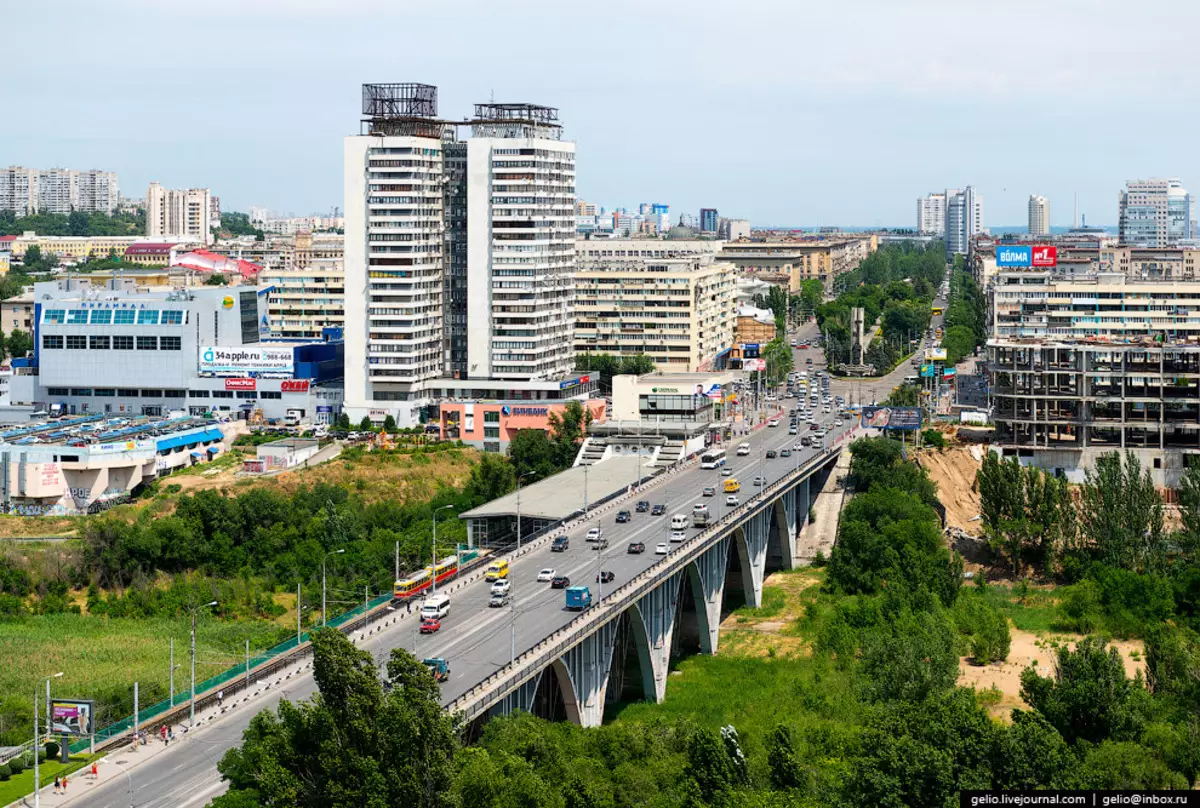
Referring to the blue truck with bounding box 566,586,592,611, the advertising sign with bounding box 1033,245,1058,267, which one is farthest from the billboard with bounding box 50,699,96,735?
the advertising sign with bounding box 1033,245,1058,267

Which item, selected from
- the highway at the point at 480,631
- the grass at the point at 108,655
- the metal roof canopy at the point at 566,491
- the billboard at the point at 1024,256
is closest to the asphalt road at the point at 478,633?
the highway at the point at 480,631

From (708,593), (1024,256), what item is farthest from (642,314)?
(708,593)

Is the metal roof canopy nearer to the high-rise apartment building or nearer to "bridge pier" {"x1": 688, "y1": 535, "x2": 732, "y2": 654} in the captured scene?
"bridge pier" {"x1": 688, "y1": 535, "x2": 732, "y2": 654}

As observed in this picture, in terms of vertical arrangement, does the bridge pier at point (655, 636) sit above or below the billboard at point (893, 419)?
below

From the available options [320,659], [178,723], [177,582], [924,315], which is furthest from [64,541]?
[924,315]

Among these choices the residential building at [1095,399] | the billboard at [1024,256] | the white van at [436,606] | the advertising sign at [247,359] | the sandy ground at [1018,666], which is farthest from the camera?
the billboard at [1024,256]

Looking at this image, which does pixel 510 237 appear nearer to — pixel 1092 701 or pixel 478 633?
pixel 478 633

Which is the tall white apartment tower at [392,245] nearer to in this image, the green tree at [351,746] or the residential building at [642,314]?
the residential building at [642,314]
